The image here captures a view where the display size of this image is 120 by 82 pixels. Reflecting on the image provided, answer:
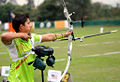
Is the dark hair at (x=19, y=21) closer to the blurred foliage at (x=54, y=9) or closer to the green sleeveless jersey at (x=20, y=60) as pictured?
the green sleeveless jersey at (x=20, y=60)

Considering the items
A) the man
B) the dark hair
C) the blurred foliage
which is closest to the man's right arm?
the man

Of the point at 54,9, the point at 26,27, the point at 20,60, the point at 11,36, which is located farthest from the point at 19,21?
the point at 54,9

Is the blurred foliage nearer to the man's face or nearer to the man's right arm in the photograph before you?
the man's face

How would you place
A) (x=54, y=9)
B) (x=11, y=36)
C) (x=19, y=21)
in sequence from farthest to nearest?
(x=54, y=9) → (x=19, y=21) → (x=11, y=36)

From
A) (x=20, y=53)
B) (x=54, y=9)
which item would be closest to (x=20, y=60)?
(x=20, y=53)

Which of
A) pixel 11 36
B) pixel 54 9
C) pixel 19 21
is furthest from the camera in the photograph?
pixel 54 9

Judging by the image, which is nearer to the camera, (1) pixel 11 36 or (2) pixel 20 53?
(1) pixel 11 36

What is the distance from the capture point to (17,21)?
405 centimetres

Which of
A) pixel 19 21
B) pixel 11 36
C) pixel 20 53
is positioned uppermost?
pixel 19 21

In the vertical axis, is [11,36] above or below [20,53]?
above

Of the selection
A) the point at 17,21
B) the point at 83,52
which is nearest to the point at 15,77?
the point at 17,21

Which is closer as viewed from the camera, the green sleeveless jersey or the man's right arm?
the man's right arm

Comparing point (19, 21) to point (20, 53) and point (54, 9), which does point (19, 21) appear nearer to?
point (20, 53)

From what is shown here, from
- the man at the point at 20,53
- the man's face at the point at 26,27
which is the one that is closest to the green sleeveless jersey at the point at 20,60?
the man at the point at 20,53
